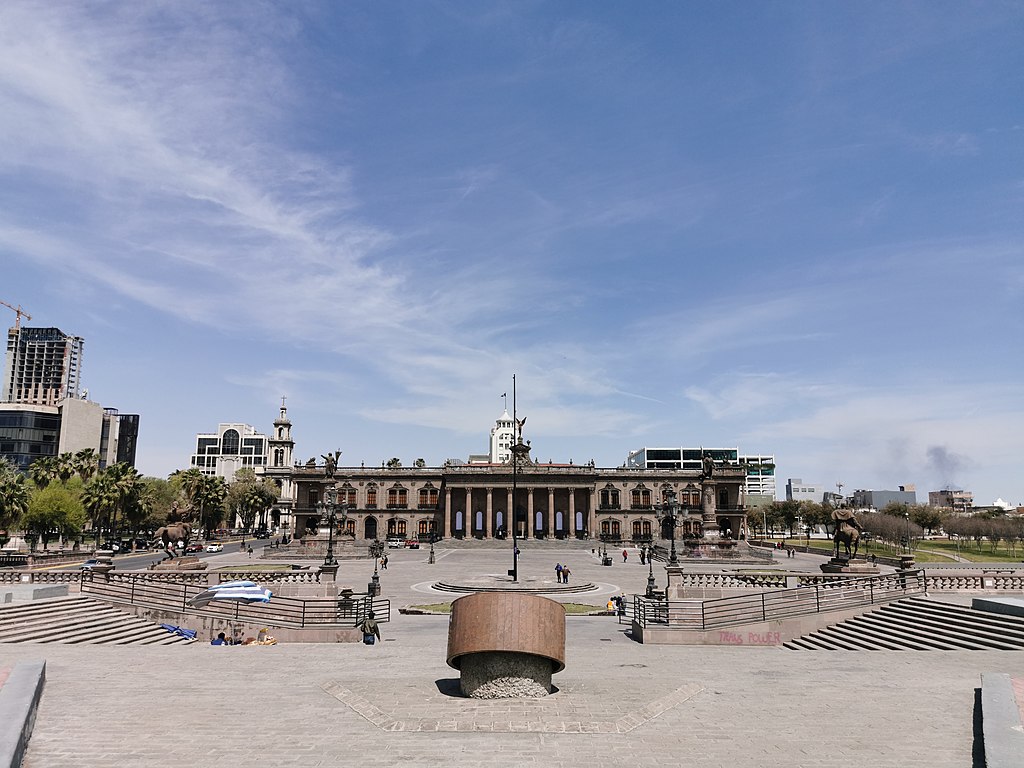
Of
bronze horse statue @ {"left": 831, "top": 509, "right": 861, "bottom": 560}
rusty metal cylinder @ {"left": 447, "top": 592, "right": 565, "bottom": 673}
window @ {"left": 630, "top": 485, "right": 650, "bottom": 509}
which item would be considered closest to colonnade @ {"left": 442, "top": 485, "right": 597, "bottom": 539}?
window @ {"left": 630, "top": 485, "right": 650, "bottom": 509}

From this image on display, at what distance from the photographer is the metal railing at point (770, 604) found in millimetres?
25547

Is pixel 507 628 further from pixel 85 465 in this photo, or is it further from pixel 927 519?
pixel 927 519

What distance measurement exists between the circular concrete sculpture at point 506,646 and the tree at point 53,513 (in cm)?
6124

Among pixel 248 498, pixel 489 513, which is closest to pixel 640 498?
pixel 489 513

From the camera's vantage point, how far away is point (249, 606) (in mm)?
26172

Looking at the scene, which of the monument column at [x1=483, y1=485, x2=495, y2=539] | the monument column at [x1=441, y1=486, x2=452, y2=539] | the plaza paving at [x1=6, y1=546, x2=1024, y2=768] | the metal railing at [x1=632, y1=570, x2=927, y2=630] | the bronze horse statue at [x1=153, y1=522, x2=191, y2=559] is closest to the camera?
the plaza paving at [x1=6, y1=546, x2=1024, y2=768]

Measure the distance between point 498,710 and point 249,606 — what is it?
1661 centimetres

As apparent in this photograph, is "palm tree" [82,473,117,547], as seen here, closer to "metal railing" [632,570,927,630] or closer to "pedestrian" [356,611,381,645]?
"pedestrian" [356,611,381,645]

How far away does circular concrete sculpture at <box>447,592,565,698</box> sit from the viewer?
43.9 feet

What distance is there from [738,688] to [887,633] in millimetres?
11681

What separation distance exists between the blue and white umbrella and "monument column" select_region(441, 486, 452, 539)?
2869 inches

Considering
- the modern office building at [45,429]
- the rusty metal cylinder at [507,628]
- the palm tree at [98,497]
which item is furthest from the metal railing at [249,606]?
the modern office building at [45,429]

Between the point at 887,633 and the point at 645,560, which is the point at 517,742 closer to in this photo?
the point at 887,633

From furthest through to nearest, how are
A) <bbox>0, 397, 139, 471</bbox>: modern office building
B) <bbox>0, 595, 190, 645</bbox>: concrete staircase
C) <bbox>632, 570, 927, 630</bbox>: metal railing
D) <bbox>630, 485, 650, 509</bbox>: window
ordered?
<bbox>0, 397, 139, 471</bbox>: modern office building < <bbox>630, 485, 650, 509</bbox>: window < <bbox>632, 570, 927, 630</bbox>: metal railing < <bbox>0, 595, 190, 645</bbox>: concrete staircase
